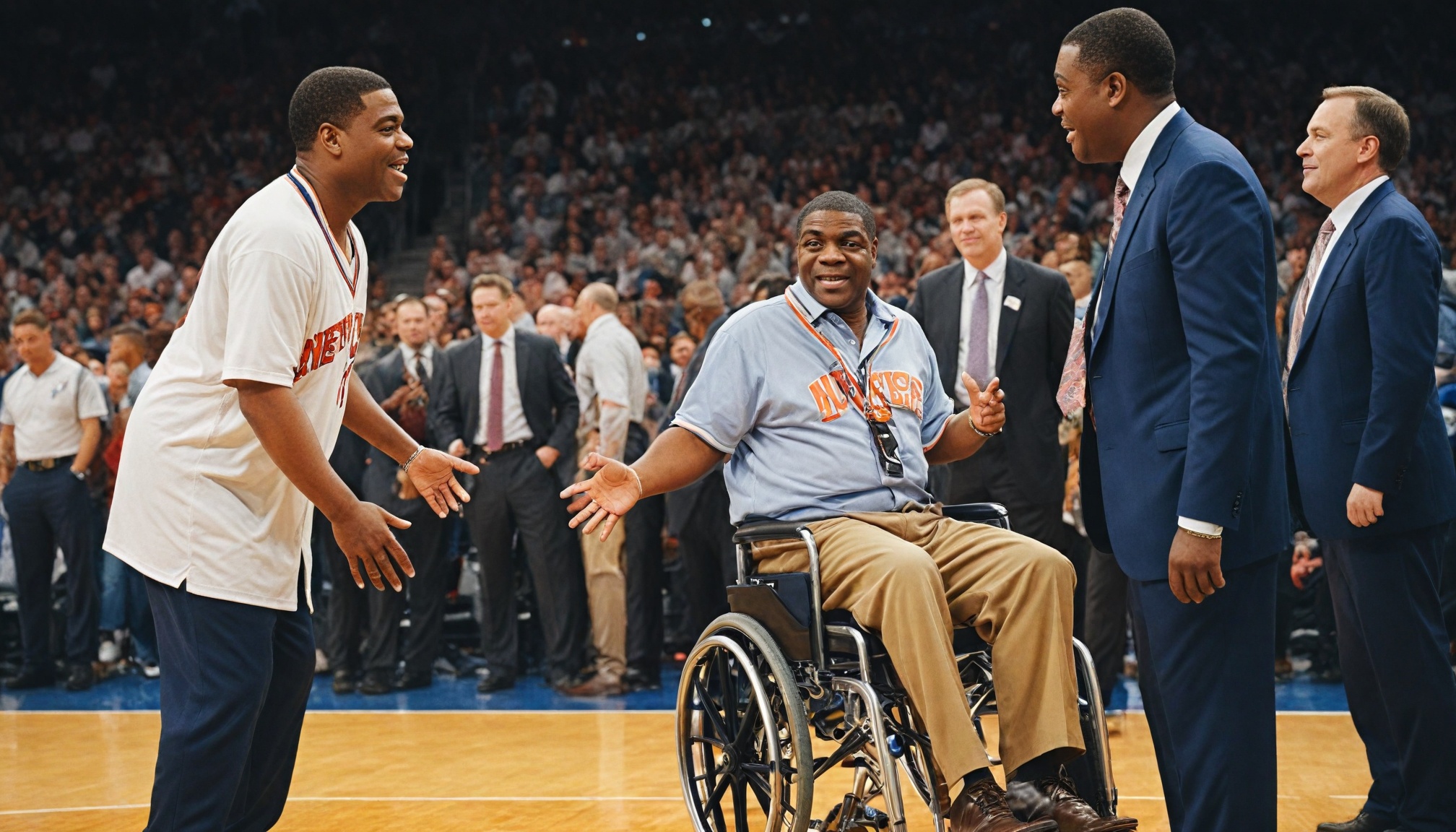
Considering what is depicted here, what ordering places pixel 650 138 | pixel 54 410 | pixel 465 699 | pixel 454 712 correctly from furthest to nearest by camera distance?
1. pixel 650 138
2. pixel 54 410
3. pixel 465 699
4. pixel 454 712

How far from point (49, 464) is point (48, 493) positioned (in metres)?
0.15

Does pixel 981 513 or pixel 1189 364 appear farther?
pixel 981 513

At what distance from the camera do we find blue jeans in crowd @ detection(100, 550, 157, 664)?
6.91 meters

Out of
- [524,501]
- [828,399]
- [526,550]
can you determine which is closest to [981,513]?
[828,399]

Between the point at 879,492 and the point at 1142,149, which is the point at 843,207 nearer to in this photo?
the point at 879,492

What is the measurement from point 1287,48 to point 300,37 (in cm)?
1184

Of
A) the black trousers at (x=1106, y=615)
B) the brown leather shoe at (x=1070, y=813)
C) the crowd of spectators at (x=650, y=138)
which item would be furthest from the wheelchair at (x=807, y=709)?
the crowd of spectators at (x=650, y=138)

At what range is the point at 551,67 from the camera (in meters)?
16.6

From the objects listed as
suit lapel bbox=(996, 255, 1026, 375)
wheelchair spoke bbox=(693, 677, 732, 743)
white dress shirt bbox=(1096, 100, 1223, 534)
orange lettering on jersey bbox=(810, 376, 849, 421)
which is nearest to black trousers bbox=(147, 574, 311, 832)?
wheelchair spoke bbox=(693, 677, 732, 743)

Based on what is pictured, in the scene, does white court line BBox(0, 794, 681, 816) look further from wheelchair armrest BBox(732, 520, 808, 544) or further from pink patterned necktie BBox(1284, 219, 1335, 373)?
pink patterned necktie BBox(1284, 219, 1335, 373)

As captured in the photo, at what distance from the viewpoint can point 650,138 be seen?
589 inches

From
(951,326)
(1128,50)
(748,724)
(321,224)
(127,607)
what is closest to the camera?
(1128,50)

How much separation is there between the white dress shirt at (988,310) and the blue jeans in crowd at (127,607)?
435cm

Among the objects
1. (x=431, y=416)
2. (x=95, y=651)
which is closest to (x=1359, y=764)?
(x=431, y=416)
